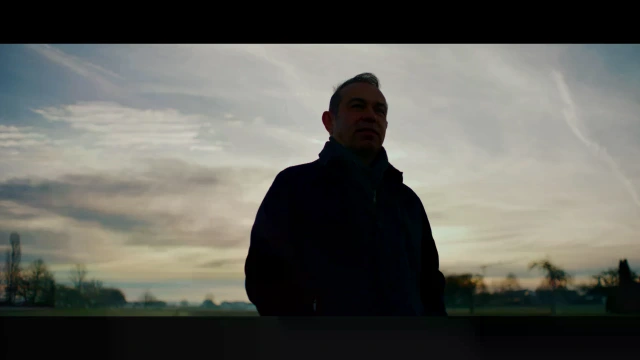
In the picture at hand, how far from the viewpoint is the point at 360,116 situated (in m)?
1.68

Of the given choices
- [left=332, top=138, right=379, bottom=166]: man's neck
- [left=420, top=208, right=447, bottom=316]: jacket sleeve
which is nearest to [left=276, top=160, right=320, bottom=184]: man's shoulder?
[left=332, top=138, right=379, bottom=166]: man's neck

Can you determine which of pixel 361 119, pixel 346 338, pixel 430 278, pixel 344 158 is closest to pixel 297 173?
pixel 344 158

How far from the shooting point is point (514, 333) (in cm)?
50

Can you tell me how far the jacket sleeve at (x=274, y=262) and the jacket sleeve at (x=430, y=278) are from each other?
481mm

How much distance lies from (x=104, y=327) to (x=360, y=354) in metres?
0.26

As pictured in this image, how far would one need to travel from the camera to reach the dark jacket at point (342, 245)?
1413mm

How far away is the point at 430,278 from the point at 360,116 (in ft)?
2.00

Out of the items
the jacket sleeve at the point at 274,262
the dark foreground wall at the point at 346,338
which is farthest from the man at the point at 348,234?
the dark foreground wall at the point at 346,338

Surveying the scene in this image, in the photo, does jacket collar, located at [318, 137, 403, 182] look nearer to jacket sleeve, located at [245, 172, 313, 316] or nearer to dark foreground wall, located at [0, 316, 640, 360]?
jacket sleeve, located at [245, 172, 313, 316]

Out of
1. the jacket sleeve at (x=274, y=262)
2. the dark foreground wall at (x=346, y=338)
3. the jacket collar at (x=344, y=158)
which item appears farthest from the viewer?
the jacket collar at (x=344, y=158)

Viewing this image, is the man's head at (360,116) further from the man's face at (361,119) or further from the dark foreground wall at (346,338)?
the dark foreground wall at (346,338)
